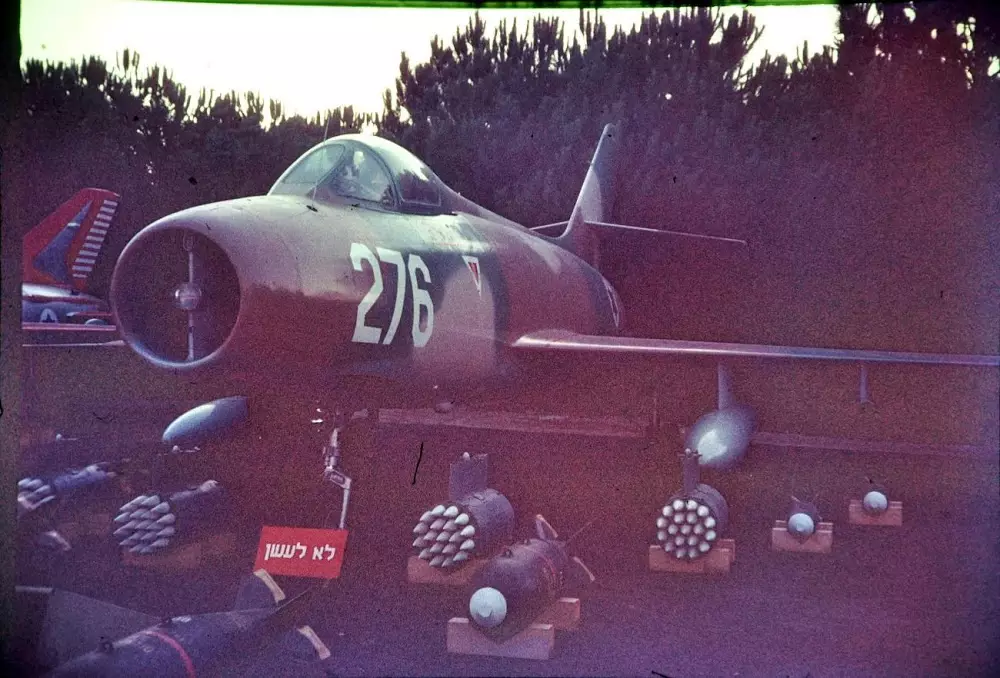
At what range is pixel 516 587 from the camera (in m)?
3.64

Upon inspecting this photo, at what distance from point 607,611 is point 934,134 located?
9.92 feet

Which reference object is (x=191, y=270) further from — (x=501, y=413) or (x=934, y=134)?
(x=934, y=134)

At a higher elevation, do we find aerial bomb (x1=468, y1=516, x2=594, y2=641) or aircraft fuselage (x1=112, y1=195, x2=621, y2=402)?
aircraft fuselage (x1=112, y1=195, x2=621, y2=402)

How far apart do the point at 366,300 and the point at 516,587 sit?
59.2 inches

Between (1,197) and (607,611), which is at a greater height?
(1,197)

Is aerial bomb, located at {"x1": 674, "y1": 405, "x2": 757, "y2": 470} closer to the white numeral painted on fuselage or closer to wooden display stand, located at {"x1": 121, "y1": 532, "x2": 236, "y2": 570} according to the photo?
the white numeral painted on fuselage

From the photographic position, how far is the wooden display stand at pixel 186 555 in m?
4.29

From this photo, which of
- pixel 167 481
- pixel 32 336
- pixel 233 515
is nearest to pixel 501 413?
pixel 233 515

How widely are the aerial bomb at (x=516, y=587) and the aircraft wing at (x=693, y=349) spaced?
126 cm

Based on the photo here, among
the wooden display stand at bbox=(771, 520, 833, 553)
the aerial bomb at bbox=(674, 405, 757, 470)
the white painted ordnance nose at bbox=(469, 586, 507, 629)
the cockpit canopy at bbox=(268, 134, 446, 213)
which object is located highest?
the cockpit canopy at bbox=(268, 134, 446, 213)

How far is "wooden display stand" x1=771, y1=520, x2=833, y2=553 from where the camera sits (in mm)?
4652

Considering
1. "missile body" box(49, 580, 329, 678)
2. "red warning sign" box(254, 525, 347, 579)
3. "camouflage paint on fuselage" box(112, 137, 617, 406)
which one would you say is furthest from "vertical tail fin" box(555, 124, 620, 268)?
"missile body" box(49, 580, 329, 678)

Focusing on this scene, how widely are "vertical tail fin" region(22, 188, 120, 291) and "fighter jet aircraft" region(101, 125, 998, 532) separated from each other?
675 mm

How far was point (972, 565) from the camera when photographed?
12.8ft
